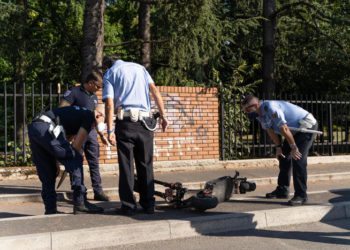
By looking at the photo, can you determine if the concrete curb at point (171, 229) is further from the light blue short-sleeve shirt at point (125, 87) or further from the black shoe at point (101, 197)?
the black shoe at point (101, 197)

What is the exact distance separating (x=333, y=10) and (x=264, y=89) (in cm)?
374

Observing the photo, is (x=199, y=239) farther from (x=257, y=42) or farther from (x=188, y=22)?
(x=257, y=42)

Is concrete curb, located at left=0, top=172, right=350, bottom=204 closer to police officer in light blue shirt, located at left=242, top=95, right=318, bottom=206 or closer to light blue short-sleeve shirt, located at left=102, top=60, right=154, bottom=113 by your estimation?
police officer in light blue shirt, located at left=242, top=95, right=318, bottom=206

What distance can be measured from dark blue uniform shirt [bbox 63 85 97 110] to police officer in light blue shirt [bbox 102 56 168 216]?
1006 millimetres

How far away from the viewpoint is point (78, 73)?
1598 centimetres

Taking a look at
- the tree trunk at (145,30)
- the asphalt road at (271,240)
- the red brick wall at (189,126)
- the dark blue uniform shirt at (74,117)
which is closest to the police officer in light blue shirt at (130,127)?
the dark blue uniform shirt at (74,117)

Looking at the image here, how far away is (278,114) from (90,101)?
8.72ft

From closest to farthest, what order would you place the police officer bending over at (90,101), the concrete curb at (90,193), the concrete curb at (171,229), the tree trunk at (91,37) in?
the concrete curb at (171,229), the police officer bending over at (90,101), the concrete curb at (90,193), the tree trunk at (91,37)

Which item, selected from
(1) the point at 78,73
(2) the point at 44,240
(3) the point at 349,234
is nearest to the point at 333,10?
(1) the point at 78,73

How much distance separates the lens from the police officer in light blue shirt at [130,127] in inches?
192

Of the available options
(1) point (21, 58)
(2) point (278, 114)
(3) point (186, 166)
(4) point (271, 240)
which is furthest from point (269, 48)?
(4) point (271, 240)

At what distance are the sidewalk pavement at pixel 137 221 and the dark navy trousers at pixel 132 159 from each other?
0.25m

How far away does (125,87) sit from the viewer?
16.2 ft

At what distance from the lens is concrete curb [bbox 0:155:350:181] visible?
877 cm
